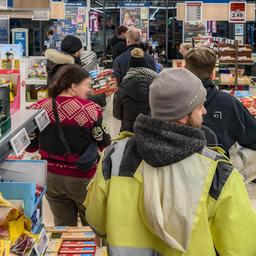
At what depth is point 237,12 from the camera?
48.4 feet

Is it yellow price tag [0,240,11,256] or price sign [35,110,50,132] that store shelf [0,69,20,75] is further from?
yellow price tag [0,240,11,256]

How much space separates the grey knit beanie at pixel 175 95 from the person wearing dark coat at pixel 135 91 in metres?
2.99

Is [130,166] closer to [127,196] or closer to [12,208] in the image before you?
[127,196]

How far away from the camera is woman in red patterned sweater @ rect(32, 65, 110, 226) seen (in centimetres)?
317

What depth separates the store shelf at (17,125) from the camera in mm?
1831

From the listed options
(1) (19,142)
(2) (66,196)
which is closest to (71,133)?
(2) (66,196)

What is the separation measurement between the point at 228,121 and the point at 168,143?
4.53ft

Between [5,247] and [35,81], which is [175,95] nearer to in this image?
[5,247]

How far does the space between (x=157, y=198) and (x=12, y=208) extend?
0.50 meters

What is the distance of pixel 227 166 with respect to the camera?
1.73 meters

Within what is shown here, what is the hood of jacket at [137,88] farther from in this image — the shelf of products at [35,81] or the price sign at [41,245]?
the shelf of products at [35,81]

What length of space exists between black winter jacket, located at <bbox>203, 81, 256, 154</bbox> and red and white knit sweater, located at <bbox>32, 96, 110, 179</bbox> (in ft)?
2.30

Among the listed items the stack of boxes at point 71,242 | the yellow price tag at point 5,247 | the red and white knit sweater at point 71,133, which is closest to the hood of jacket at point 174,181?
the yellow price tag at point 5,247

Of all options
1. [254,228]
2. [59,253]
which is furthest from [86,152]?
[254,228]
